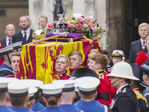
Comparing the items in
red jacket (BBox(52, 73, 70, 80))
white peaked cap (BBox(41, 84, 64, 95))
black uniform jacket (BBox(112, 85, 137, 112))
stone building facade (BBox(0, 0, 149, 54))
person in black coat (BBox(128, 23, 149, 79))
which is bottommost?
black uniform jacket (BBox(112, 85, 137, 112))

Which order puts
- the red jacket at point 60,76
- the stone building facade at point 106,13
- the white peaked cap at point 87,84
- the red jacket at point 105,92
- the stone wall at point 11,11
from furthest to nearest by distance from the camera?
the stone wall at point 11,11, the stone building facade at point 106,13, the red jacket at point 60,76, the red jacket at point 105,92, the white peaked cap at point 87,84

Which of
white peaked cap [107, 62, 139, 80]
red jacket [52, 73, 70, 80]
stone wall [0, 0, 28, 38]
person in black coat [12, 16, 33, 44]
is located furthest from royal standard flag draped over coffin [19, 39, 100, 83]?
stone wall [0, 0, 28, 38]

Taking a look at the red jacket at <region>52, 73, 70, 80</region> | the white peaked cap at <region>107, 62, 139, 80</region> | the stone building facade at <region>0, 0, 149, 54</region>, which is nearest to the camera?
the white peaked cap at <region>107, 62, 139, 80</region>

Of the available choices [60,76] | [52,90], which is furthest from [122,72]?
[52,90]

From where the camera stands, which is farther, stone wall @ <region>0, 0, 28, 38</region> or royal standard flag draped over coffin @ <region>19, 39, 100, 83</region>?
stone wall @ <region>0, 0, 28, 38</region>

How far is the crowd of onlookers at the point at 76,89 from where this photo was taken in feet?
15.7

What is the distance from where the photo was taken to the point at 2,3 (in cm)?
1786

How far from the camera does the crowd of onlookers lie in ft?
15.7

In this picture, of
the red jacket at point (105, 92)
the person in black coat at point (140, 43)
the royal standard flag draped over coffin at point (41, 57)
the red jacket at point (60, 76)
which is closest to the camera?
the red jacket at point (105, 92)

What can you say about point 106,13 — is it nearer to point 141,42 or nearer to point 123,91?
point 141,42

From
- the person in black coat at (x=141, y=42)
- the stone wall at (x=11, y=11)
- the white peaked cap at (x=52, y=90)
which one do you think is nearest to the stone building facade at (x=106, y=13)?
the stone wall at (x=11, y=11)

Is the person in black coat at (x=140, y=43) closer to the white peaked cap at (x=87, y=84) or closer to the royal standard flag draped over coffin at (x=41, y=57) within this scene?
the royal standard flag draped over coffin at (x=41, y=57)

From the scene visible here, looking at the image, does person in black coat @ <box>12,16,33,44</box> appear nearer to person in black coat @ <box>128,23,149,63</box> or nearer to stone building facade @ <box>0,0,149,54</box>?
stone building facade @ <box>0,0,149,54</box>

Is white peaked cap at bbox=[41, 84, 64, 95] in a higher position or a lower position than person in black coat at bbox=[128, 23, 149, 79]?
lower
